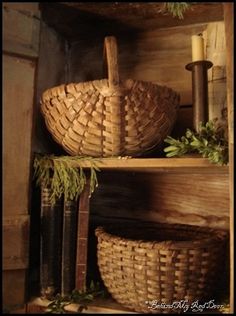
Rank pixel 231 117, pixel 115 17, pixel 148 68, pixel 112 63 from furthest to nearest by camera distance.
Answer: pixel 148 68
pixel 115 17
pixel 112 63
pixel 231 117

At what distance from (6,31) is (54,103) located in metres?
0.18

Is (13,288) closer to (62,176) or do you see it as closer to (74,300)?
(74,300)

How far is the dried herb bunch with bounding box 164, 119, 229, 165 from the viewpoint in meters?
0.63

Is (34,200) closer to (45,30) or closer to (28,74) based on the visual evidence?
(28,74)

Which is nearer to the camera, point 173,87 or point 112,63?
point 112,63

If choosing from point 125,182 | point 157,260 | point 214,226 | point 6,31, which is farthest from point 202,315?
point 6,31

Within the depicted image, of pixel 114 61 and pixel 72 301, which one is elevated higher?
pixel 114 61

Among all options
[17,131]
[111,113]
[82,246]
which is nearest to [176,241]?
[82,246]

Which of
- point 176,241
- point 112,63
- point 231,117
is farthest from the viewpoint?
point 176,241

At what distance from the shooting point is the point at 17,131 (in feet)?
2.43

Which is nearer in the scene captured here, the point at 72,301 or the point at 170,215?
the point at 72,301

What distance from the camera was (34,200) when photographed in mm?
857

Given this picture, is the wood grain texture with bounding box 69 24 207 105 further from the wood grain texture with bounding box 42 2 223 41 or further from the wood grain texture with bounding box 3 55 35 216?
the wood grain texture with bounding box 3 55 35 216

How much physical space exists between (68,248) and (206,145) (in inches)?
14.5
